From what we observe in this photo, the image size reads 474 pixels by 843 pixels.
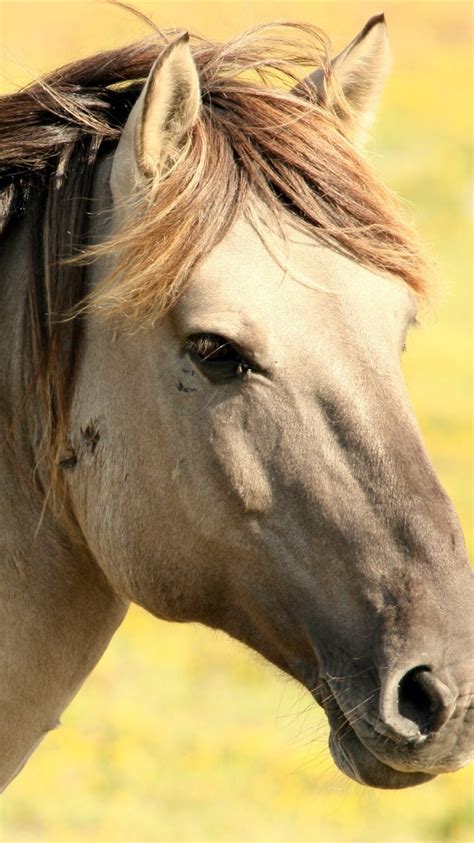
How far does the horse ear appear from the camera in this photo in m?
3.36

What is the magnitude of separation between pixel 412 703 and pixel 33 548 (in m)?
1.19

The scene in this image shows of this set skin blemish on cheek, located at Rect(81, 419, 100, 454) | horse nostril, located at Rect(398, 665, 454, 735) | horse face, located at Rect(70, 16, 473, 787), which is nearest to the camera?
horse nostril, located at Rect(398, 665, 454, 735)

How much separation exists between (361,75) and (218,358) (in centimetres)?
124

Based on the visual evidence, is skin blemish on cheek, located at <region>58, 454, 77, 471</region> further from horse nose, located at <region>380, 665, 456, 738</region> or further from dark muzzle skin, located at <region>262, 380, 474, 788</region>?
horse nose, located at <region>380, 665, 456, 738</region>

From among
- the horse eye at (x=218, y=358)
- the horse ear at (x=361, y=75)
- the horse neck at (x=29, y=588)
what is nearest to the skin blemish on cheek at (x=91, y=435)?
the horse neck at (x=29, y=588)

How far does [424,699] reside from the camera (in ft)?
8.41

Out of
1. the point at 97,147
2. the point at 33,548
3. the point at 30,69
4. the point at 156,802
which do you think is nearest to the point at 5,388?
Answer: the point at 33,548

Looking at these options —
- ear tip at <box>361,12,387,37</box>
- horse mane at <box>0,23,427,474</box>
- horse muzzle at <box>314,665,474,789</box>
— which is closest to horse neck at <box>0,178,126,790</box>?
horse mane at <box>0,23,427,474</box>

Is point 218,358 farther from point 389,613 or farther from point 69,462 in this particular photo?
point 389,613

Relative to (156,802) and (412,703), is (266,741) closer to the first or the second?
(156,802)

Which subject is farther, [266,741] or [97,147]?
[266,741]

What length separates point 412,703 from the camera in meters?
2.57

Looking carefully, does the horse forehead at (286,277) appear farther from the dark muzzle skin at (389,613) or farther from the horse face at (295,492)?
the dark muzzle skin at (389,613)

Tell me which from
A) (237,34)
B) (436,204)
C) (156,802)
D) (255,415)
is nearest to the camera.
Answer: (255,415)
